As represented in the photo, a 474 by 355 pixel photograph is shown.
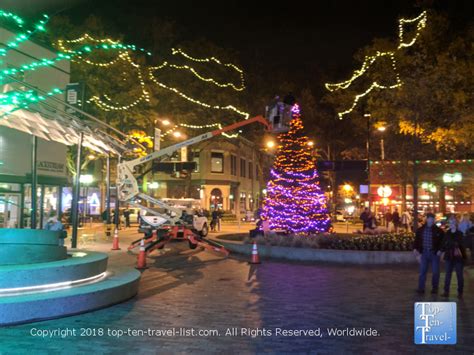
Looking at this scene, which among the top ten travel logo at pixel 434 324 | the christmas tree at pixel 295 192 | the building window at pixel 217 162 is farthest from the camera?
the building window at pixel 217 162

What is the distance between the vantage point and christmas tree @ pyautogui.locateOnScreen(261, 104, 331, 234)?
62.6 feet

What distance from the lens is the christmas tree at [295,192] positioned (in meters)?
19.1

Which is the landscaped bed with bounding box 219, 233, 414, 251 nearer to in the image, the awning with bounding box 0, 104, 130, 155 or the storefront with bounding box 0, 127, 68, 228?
the awning with bounding box 0, 104, 130, 155

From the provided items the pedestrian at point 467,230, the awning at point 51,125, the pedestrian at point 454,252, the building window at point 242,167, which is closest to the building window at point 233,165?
the building window at point 242,167

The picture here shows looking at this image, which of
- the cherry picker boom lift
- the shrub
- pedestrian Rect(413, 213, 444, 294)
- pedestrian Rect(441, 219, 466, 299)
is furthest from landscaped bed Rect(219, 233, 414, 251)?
pedestrian Rect(441, 219, 466, 299)

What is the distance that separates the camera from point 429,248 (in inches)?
384

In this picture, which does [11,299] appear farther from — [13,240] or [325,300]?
[325,300]

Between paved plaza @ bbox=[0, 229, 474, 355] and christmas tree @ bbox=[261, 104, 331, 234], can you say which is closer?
paved plaza @ bbox=[0, 229, 474, 355]

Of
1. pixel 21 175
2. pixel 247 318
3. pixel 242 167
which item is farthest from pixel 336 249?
pixel 242 167

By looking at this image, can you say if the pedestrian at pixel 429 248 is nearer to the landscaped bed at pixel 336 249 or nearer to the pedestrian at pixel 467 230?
the landscaped bed at pixel 336 249

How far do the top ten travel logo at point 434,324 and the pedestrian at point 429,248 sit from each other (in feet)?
8.46

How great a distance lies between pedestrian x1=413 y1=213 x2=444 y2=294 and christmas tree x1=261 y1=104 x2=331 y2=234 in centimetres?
915

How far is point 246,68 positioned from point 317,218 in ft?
76.8

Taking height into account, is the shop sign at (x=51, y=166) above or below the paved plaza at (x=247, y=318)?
above
